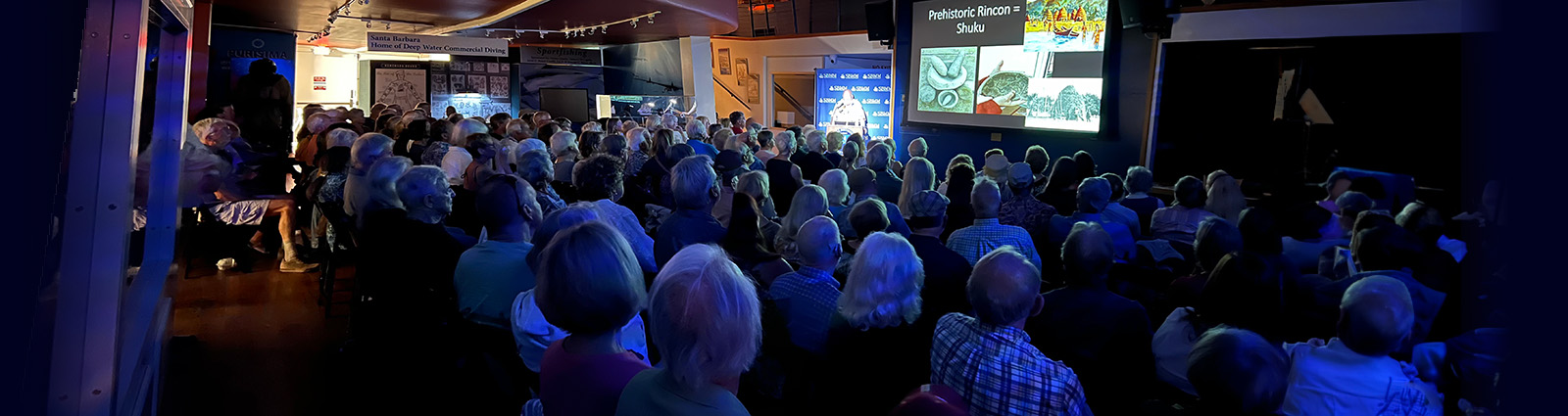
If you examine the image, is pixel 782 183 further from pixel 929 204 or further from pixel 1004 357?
pixel 1004 357

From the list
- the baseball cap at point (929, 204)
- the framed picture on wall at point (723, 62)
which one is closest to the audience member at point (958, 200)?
the baseball cap at point (929, 204)

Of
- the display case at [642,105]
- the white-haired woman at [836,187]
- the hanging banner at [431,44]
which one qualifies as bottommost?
the white-haired woman at [836,187]

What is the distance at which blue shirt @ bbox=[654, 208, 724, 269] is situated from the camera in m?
3.71

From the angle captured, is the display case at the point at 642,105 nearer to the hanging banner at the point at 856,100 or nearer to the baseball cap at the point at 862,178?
the hanging banner at the point at 856,100

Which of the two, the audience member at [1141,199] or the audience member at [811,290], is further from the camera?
the audience member at [1141,199]

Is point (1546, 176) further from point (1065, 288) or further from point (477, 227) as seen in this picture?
point (477, 227)

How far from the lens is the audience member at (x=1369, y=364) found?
6.77 ft

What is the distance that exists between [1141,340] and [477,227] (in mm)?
3395

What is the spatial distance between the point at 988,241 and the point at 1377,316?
188 centimetres

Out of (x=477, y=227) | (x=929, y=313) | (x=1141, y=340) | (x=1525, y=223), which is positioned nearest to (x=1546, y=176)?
(x=1525, y=223)

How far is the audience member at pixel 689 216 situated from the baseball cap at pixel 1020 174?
189 cm

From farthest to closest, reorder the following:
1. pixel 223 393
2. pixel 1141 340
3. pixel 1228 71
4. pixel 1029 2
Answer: pixel 1029 2, pixel 1228 71, pixel 223 393, pixel 1141 340

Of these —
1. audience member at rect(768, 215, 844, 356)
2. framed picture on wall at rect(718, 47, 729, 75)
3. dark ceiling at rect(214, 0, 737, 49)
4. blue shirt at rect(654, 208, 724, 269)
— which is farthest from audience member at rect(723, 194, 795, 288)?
framed picture on wall at rect(718, 47, 729, 75)

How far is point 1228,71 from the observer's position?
8.53m
